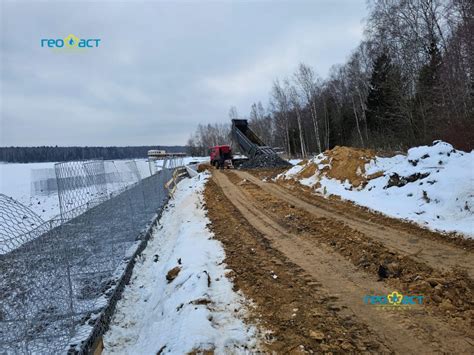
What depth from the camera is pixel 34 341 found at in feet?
10.4

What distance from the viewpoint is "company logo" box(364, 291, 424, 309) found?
4.21m

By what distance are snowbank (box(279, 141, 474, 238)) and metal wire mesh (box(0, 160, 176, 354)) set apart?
22.7ft

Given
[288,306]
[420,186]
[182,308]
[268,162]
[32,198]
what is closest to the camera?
[288,306]

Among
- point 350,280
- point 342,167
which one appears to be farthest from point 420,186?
point 350,280

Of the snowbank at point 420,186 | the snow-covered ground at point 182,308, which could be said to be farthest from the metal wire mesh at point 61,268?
the snowbank at point 420,186

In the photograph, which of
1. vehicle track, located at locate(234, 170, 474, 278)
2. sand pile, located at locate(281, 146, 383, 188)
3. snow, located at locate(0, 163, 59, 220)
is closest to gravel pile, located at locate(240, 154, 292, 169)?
sand pile, located at locate(281, 146, 383, 188)

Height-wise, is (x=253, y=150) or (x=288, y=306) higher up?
(x=253, y=150)

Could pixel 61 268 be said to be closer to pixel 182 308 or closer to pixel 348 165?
pixel 182 308

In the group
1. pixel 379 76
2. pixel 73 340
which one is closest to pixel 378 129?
pixel 379 76

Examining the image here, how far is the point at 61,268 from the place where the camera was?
390 centimetres

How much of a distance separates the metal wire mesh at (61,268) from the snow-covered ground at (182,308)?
1.45 feet

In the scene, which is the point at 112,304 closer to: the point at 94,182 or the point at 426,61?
the point at 94,182

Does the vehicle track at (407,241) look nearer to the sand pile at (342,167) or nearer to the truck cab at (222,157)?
the sand pile at (342,167)

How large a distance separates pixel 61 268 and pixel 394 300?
439 centimetres
